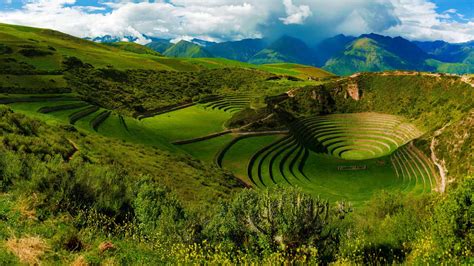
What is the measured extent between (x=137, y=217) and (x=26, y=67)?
9640 cm

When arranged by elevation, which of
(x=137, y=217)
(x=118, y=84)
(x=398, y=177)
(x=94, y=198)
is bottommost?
(x=398, y=177)

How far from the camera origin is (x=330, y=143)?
9381 cm

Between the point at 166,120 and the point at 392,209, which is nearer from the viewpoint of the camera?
the point at 392,209

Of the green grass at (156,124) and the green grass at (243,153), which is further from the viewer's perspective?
the green grass at (243,153)

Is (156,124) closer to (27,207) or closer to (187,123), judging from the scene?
(187,123)

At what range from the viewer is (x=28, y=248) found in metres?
11.1

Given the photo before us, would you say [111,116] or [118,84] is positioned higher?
[118,84]

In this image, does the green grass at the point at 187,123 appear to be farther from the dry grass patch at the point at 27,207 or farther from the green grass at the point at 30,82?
the dry grass patch at the point at 27,207

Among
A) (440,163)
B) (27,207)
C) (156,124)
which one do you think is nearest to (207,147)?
(156,124)

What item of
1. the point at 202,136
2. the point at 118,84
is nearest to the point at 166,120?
the point at 202,136

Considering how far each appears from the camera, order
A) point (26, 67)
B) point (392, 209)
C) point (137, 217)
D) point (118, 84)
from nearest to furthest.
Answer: point (137, 217)
point (392, 209)
point (26, 67)
point (118, 84)

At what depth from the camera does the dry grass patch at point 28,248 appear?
10594mm

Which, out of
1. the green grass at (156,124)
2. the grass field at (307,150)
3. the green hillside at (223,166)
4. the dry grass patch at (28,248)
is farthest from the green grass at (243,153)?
the dry grass patch at (28,248)

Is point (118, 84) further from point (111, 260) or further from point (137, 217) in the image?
point (111, 260)
